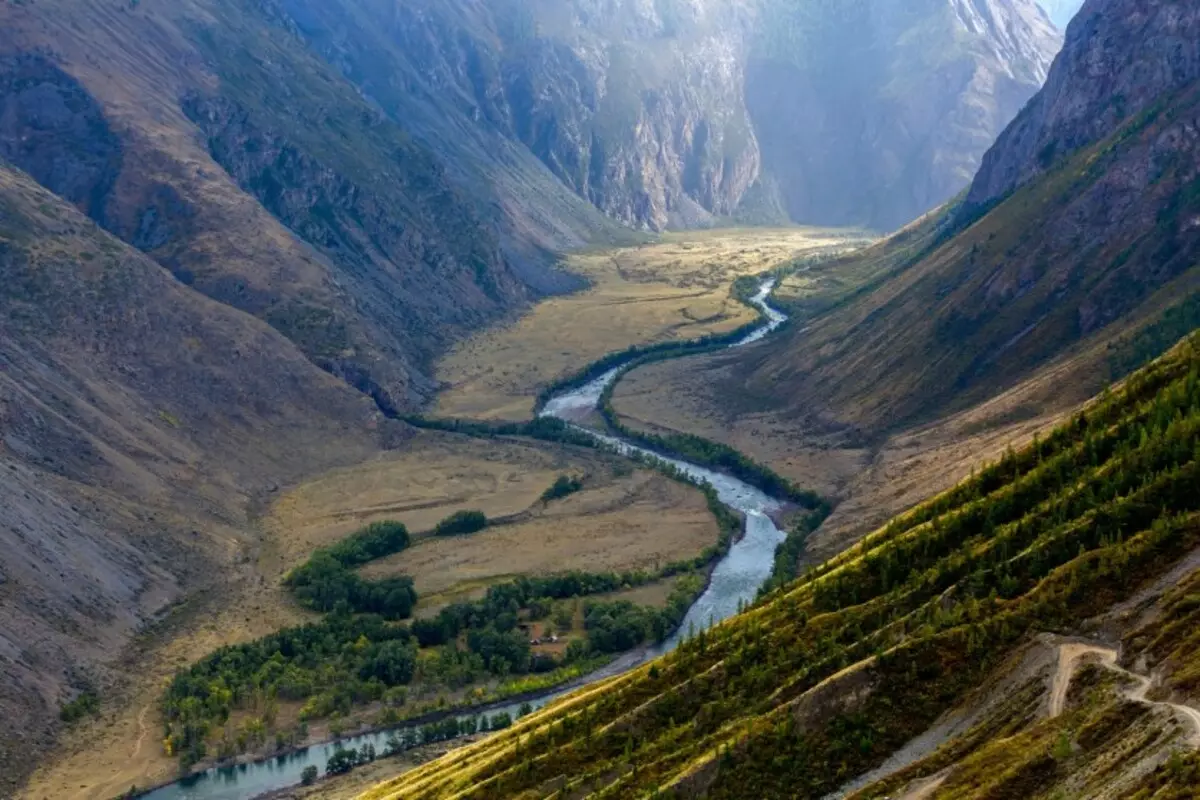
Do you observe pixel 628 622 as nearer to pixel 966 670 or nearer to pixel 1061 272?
pixel 966 670

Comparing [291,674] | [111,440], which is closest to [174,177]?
[111,440]

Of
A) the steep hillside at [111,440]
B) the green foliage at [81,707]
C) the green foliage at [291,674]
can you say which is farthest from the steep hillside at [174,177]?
the green foliage at [81,707]

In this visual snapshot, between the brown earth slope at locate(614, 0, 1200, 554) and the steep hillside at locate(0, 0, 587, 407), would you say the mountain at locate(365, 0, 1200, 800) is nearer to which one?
the brown earth slope at locate(614, 0, 1200, 554)

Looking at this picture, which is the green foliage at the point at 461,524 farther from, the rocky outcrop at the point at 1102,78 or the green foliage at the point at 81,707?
the rocky outcrop at the point at 1102,78

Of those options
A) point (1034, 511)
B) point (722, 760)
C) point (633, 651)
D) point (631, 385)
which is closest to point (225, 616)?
point (633, 651)

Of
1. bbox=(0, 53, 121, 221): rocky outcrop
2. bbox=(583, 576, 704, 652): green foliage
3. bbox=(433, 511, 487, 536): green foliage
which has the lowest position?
bbox=(583, 576, 704, 652): green foliage

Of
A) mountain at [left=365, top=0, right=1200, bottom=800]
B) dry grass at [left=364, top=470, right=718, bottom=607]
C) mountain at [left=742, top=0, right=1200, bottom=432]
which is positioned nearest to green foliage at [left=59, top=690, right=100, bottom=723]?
mountain at [left=365, top=0, right=1200, bottom=800]
